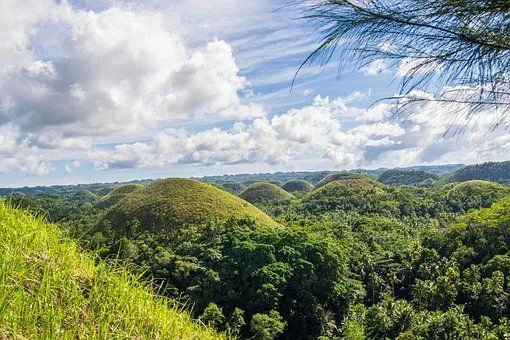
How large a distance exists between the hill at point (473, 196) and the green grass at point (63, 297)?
301ft

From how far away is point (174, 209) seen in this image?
57719mm

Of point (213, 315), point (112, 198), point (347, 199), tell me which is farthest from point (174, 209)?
point (112, 198)

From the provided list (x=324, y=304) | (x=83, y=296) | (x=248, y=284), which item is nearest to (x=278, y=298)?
(x=248, y=284)

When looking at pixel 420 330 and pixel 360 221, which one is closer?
pixel 420 330

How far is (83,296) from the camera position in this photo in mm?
3713

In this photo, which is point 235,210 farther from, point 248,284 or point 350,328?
point 350,328

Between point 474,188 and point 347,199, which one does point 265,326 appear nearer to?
point 347,199

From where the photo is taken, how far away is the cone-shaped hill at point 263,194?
139375mm

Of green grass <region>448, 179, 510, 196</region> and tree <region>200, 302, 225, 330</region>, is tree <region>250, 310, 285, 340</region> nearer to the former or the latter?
tree <region>200, 302, 225, 330</region>

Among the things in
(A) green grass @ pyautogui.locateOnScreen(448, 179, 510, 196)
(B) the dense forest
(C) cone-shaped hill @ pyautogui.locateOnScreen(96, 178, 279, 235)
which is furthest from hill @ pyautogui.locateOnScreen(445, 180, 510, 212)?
(C) cone-shaped hill @ pyautogui.locateOnScreen(96, 178, 279, 235)

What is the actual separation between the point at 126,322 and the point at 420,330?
2658cm

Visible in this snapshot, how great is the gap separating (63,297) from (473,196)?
103 m

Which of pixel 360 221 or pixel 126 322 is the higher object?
pixel 126 322

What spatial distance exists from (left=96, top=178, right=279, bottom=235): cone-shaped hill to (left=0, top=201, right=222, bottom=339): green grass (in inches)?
1836
